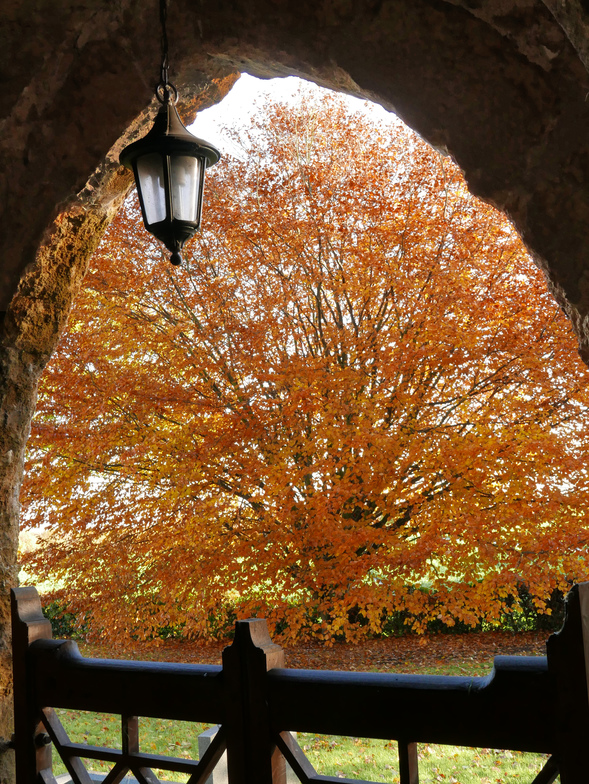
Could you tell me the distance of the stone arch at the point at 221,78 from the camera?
225cm

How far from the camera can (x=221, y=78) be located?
334cm

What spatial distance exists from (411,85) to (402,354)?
434 cm

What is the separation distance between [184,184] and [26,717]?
1.90 meters

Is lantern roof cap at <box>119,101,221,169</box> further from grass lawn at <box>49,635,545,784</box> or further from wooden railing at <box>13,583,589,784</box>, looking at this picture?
grass lawn at <box>49,635,545,784</box>

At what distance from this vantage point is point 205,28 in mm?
2869

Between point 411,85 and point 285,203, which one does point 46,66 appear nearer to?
point 411,85

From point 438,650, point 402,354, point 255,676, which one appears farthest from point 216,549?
point 255,676

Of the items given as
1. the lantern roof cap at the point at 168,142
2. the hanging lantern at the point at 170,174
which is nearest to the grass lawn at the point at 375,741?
the hanging lantern at the point at 170,174

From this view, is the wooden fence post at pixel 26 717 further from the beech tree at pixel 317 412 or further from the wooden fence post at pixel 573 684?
the beech tree at pixel 317 412

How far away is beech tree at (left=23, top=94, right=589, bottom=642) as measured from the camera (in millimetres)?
6266

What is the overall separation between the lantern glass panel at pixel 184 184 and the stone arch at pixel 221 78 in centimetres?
63

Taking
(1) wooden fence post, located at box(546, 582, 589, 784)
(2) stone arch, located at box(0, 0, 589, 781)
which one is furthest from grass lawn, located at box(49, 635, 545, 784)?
(1) wooden fence post, located at box(546, 582, 589, 784)

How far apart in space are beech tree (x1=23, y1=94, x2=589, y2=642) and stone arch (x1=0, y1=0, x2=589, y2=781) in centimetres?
373

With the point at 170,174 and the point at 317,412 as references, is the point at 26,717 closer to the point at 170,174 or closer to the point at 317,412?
the point at 170,174
